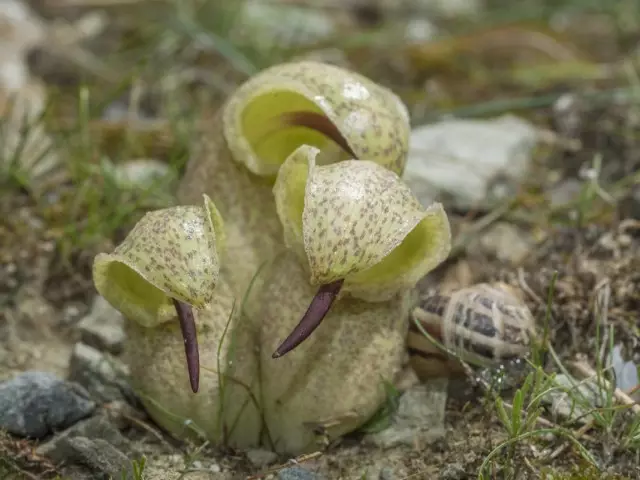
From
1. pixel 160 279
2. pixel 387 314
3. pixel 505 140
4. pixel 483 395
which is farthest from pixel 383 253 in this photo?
pixel 505 140

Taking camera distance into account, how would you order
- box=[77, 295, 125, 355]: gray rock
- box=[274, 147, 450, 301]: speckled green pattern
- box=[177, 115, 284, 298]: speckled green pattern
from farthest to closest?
box=[77, 295, 125, 355]: gray rock
box=[177, 115, 284, 298]: speckled green pattern
box=[274, 147, 450, 301]: speckled green pattern

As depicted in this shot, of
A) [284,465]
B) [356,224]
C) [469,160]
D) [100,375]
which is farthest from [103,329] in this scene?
[469,160]

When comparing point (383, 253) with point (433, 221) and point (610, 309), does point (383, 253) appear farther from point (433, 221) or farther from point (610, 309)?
point (610, 309)

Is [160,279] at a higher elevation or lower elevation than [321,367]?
higher

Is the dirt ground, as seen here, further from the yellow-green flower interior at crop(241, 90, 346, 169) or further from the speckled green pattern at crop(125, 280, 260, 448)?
the yellow-green flower interior at crop(241, 90, 346, 169)

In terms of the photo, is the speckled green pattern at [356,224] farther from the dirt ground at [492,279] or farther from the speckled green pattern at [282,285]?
the dirt ground at [492,279]

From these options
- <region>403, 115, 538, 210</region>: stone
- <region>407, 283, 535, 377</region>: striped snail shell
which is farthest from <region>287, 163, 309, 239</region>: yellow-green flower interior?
<region>403, 115, 538, 210</region>: stone
